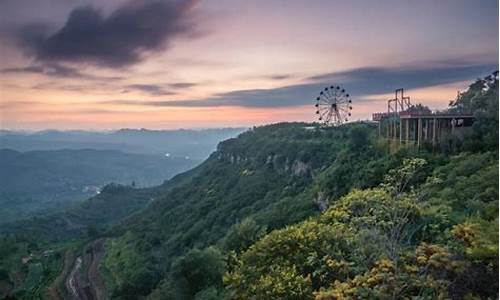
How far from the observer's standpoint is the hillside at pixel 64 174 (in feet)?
202

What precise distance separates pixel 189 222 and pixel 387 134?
43.5 ft

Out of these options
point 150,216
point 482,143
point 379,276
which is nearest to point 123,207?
point 150,216

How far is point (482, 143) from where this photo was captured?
25.5 ft

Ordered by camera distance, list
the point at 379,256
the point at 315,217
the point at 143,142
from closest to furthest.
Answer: the point at 379,256 < the point at 315,217 < the point at 143,142

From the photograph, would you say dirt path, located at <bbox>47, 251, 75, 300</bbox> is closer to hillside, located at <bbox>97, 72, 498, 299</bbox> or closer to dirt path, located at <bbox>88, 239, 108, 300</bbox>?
dirt path, located at <bbox>88, 239, 108, 300</bbox>

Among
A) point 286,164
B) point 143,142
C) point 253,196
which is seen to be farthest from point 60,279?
point 143,142

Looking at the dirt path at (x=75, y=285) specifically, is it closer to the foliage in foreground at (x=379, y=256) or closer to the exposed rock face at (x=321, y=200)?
the exposed rock face at (x=321, y=200)

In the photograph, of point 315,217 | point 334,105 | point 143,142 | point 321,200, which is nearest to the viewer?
point 315,217

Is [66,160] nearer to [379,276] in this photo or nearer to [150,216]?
[150,216]

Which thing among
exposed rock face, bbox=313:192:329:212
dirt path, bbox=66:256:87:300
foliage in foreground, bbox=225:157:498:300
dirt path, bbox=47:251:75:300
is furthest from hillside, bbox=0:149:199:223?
foliage in foreground, bbox=225:157:498:300

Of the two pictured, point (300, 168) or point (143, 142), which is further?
point (143, 142)

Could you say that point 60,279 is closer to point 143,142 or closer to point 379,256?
point 379,256

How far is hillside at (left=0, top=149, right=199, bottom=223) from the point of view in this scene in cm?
6150

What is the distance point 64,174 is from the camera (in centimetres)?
8481
